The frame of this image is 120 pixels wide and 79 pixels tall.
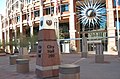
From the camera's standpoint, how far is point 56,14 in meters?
49.3

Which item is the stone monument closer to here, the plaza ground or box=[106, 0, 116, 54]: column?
the plaza ground

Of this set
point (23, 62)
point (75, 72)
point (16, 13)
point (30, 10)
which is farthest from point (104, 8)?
point (75, 72)

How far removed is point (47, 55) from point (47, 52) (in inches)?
5.7

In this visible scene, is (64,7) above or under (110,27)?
above

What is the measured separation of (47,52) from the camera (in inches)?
412

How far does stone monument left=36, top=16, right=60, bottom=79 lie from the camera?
10406 mm

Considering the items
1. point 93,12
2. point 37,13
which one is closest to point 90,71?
point 93,12

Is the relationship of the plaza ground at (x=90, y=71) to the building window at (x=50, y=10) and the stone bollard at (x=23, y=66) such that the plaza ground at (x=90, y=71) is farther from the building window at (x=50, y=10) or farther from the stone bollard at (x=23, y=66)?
the building window at (x=50, y=10)

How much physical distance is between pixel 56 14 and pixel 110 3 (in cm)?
1283

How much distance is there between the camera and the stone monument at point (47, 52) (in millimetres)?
10406

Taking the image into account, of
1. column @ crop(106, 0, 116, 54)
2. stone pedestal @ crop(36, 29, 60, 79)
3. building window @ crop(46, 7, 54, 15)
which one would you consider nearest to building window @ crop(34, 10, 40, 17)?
building window @ crop(46, 7, 54, 15)

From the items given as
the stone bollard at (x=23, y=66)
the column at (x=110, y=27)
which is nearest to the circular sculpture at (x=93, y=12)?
Result: the column at (x=110, y=27)

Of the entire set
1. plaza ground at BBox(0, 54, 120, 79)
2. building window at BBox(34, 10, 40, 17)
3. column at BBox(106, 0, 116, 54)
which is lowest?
plaza ground at BBox(0, 54, 120, 79)

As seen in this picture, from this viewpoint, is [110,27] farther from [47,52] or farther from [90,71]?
[47,52]
